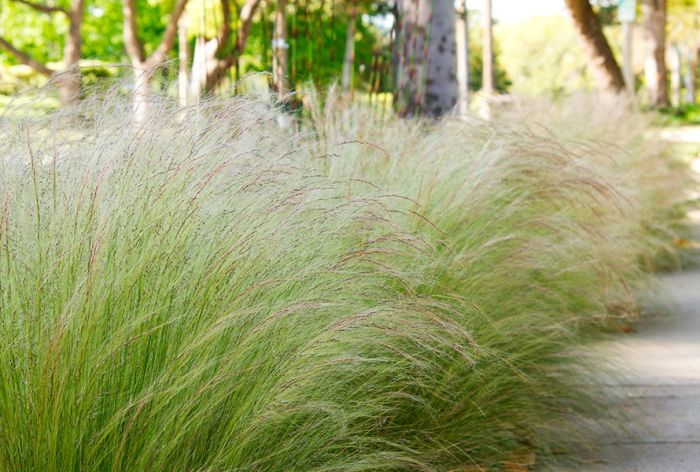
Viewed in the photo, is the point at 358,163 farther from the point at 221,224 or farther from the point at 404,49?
the point at 404,49

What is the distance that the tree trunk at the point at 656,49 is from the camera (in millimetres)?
28328

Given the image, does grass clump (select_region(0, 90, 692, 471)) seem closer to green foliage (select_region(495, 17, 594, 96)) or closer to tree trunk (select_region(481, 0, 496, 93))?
tree trunk (select_region(481, 0, 496, 93))

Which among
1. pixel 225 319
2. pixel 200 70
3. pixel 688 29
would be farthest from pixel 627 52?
pixel 688 29

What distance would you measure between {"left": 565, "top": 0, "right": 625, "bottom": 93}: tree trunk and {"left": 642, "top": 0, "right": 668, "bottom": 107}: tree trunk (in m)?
10.7

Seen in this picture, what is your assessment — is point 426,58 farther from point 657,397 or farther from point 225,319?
Result: point 225,319

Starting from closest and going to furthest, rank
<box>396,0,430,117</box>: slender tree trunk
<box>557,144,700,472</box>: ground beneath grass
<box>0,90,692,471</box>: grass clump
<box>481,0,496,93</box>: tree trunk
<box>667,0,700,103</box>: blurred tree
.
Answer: <box>0,90,692,471</box>: grass clump, <box>557,144,700,472</box>: ground beneath grass, <box>396,0,430,117</box>: slender tree trunk, <box>481,0,496,93</box>: tree trunk, <box>667,0,700,103</box>: blurred tree

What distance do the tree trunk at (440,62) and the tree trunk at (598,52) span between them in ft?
29.6

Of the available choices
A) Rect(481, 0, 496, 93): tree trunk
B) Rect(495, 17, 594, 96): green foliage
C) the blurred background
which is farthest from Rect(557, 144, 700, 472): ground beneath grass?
Rect(495, 17, 594, 96): green foliage

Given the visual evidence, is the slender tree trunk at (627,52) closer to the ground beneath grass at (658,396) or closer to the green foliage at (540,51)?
the ground beneath grass at (658,396)

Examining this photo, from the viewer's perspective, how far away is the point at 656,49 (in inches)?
1134

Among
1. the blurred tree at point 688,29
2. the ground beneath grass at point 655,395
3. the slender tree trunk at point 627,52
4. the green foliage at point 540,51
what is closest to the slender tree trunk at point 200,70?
the ground beneath grass at point 655,395

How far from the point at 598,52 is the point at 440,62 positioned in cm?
967

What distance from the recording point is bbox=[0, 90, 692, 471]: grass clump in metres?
2.43

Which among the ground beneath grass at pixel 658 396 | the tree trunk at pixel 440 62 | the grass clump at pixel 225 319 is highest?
the tree trunk at pixel 440 62
